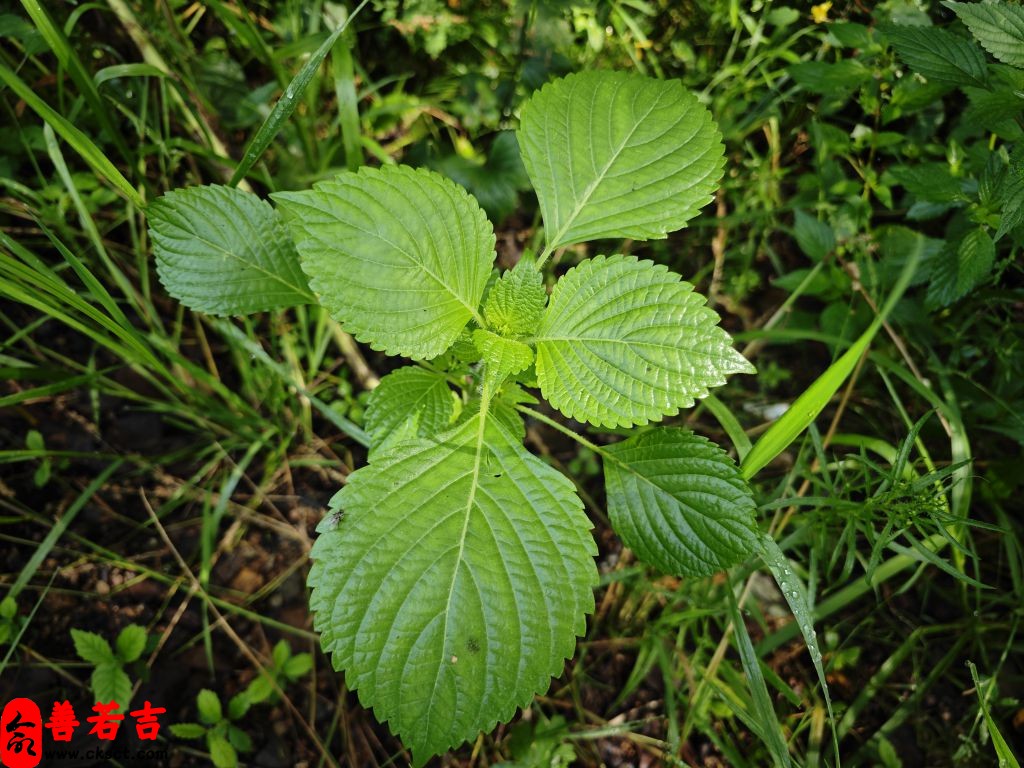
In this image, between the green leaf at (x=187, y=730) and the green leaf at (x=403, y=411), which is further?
the green leaf at (x=187, y=730)

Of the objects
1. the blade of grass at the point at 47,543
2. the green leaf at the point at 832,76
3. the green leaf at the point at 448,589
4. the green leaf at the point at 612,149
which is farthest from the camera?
the green leaf at the point at 832,76

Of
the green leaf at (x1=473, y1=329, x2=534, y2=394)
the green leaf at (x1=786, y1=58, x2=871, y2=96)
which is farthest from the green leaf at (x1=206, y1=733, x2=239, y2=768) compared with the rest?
the green leaf at (x1=786, y1=58, x2=871, y2=96)

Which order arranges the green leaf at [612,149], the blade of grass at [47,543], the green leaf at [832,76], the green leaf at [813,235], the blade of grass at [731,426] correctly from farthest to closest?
the green leaf at [813,235] → the green leaf at [832,76] → the blade of grass at [47,543] → the blade of grass at [731,426] → the green leaf at [612,149]

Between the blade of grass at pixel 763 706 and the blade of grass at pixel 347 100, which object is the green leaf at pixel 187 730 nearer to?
the blade of grass at pixel 763 706

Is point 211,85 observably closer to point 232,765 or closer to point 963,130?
point 232,765

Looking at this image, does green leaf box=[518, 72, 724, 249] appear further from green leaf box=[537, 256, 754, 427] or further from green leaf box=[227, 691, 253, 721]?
green leaf box=[227, 691, 253, 721]

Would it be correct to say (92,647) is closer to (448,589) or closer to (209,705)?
(209,705)

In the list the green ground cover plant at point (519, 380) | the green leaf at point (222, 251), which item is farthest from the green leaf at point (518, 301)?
the green leaf at point (222, 251)
